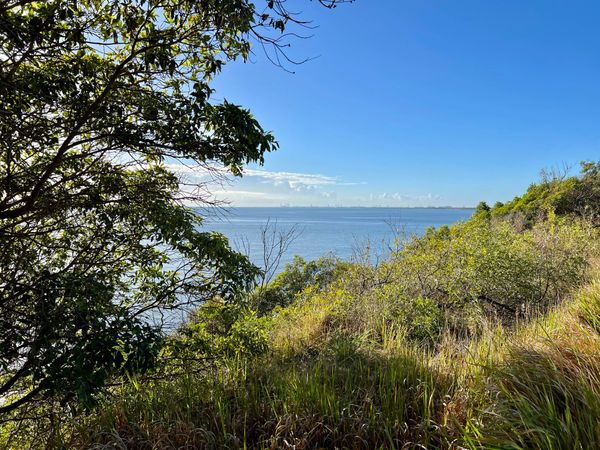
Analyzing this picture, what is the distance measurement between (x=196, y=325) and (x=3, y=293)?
1935 mm

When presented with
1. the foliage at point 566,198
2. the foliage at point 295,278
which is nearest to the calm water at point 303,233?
the foliage at point 295,278

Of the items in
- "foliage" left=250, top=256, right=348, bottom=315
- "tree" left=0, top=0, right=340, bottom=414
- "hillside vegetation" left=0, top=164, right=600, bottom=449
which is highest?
"tree" left=0, top=0, right=340, bottom=414

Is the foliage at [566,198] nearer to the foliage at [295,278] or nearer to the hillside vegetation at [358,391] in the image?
the foliage at [295,278]

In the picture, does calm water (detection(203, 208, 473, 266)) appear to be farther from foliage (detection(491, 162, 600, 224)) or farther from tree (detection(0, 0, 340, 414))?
foliage (detection(491, 162, 600, 224))

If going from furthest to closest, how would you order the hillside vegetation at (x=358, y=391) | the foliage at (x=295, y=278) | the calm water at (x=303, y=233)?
the foliage at (x=295, y=278)
the calm water at (x=303, y=233)
the hillside vegetation at (x=358, y=391)

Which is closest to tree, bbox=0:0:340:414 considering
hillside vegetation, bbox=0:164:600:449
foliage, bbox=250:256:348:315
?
hillside vegetation, bbox=0:164:600:449

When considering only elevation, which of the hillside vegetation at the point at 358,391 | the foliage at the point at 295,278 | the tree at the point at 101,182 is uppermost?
the tree at the point at 101,182

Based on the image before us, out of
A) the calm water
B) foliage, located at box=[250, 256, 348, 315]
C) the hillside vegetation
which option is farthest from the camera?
foliage, located at box=[250, 256, 348, 315]

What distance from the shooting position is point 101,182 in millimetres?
3639

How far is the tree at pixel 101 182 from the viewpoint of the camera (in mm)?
2779

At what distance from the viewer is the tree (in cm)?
278

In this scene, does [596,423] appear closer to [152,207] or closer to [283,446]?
[283,446]

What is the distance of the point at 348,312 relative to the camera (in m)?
5.68

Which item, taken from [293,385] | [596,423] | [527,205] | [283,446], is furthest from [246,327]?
[527,205]
